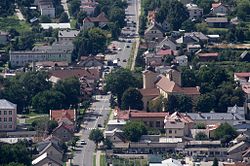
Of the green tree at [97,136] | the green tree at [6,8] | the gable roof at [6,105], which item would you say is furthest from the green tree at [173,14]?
the green tree at [97,136]

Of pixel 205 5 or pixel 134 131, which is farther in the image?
pixel 205 5

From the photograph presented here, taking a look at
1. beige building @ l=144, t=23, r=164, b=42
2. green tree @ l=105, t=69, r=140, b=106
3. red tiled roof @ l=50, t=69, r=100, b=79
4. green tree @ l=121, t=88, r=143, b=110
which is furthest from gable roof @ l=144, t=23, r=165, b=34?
green tree @ l=121, t=88, r=143, b=110

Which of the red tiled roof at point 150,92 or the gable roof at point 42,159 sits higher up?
the gable roof at point 42,159

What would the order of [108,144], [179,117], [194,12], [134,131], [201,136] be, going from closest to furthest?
[108,144], [134,131], [201,136], [179,117], [194,12]

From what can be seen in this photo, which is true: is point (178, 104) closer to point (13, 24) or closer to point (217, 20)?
point (217, 20)

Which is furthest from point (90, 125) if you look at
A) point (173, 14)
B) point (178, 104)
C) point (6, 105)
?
point (173, 14)

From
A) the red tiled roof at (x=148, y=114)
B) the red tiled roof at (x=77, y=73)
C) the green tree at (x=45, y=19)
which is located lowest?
the green tree at (x=45, y=19)

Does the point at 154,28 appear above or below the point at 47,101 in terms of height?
below

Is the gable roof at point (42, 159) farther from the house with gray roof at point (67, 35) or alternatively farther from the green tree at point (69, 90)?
the house with gray roof at point (67, 35)
